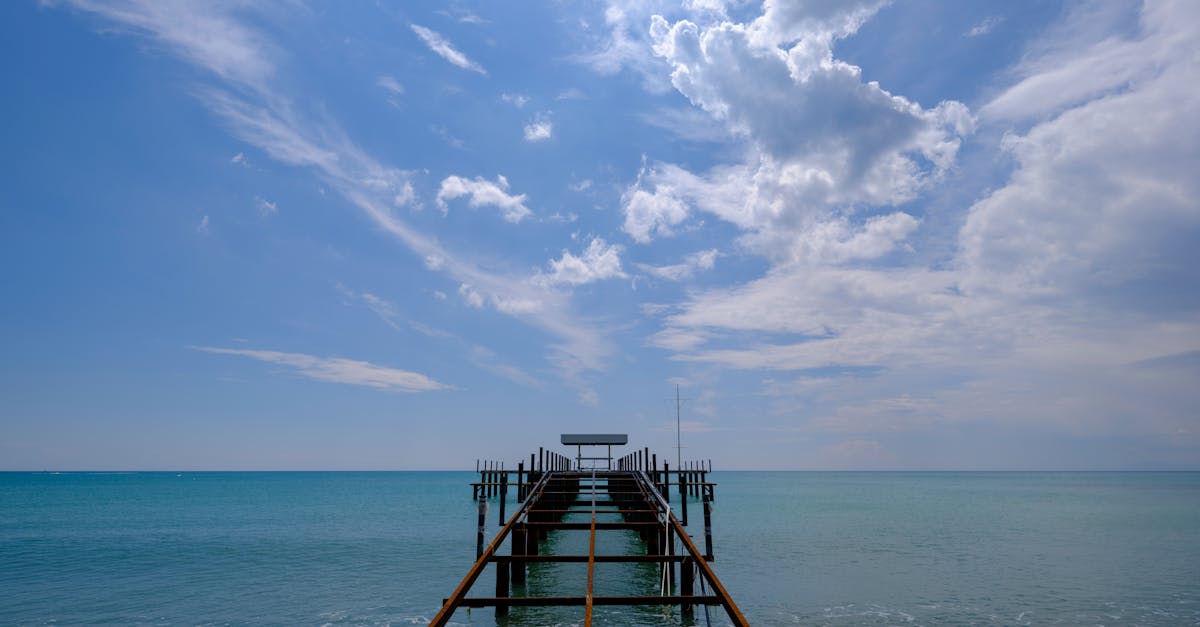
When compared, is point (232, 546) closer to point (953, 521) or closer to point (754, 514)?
point (754, 514)

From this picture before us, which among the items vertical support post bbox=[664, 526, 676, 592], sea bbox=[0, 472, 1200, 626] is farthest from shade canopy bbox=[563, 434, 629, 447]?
vertical support post bbox=[664, 526, 676, 592]

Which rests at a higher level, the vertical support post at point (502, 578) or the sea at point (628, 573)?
the vertical support post at point (502, 578)

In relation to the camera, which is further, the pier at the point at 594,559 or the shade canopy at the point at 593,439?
the shade canopy at the point at 593,439

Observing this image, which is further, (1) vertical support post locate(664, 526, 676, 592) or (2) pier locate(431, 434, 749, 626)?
(1) vertical support post locate(664, 526, 676, 592)

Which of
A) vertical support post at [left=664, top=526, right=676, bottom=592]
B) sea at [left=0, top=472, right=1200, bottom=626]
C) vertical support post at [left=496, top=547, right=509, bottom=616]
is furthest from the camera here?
sea at [left=0, top=472, right=1200, bottom=626]

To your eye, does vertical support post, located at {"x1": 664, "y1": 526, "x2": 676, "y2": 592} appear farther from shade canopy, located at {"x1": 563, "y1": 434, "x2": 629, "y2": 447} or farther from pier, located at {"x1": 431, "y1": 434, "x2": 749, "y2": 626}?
shade canopy, located at {"x1": 563, "y1": 434, "x2": 629, "y2": 447}

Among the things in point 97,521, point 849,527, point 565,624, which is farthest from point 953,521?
point 97,521

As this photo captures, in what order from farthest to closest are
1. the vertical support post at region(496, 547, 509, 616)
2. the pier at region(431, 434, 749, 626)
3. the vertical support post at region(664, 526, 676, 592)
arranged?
the vertical support post at region(664, 526, 676, 592)
the vertical support post at region(496, 547, 509, 616)
the pier at region(431, 434, 749, 626)

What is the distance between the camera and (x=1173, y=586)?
25.3 meters

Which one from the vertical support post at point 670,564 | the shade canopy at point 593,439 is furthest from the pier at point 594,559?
the shade canopy at point 593,439

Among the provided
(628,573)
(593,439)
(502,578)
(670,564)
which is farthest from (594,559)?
(593,439)

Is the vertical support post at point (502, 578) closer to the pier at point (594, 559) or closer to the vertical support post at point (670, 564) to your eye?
the pier at point (594, 559)

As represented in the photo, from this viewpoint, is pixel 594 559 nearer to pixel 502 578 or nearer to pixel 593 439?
pixel 502 578

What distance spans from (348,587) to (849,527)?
109ft
